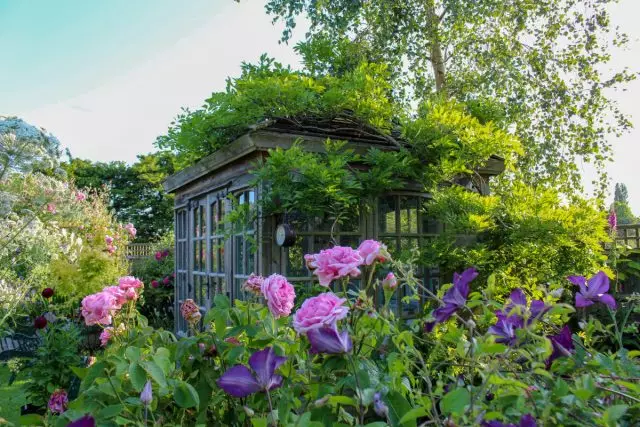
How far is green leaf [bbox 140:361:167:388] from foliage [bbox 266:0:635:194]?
785cm

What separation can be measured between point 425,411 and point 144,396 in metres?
0.48

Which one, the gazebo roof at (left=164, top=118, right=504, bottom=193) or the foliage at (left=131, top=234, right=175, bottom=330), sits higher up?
the gazebo roof at (left=164, top=118, right=504, bottom=193)

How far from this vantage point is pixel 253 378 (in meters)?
0.88

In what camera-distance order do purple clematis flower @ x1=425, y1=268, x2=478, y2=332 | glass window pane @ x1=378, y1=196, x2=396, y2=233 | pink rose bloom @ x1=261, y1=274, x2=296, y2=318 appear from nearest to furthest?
purple clematis flower @ x1=425, y1=268, x2=478, y2=332 → pink rose bloom @ x1=261, y1=274, x2=296, y2=318 → glass window pane @ x1=378, y1=196, x2=396, y2=233

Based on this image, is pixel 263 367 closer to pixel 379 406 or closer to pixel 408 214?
pixel 379 406

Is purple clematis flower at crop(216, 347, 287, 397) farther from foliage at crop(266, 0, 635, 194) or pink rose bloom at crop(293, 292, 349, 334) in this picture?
foliage at crop(266, 0, 635, 194)

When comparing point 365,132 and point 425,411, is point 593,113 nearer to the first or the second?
point 365,132

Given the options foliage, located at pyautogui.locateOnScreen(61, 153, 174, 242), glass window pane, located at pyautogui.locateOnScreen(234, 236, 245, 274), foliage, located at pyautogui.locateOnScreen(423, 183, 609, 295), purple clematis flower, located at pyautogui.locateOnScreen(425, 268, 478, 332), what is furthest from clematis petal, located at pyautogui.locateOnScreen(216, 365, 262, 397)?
foliage, located at pyautogui.locateOnScreen(61, 153, 174, 242)

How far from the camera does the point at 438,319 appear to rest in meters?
1.04

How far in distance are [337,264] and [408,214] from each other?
351cm

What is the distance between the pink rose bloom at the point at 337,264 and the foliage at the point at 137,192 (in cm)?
2262

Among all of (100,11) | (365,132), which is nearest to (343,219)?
(365,132)

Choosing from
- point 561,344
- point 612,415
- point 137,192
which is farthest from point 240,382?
point 137,192

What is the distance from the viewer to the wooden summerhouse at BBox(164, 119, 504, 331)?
4.02 metres
